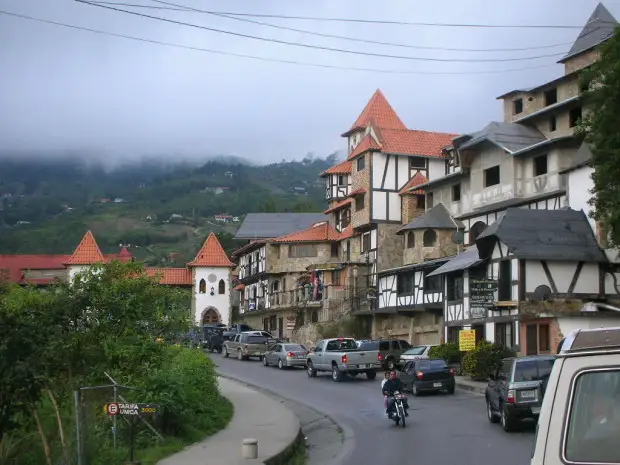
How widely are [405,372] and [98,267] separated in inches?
604

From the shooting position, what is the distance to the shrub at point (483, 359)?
37.2 m

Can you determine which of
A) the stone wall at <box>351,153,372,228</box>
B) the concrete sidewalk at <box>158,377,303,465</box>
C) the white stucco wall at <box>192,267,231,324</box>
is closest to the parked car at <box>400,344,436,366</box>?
the concrete sidewalk at <box>158,377,303,465</box>

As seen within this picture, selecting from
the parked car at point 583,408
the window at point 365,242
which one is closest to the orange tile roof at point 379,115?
the window at point 365,242

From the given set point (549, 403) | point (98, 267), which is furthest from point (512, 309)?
point (549, 403)

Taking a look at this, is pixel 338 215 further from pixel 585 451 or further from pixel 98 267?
pixel 585 451

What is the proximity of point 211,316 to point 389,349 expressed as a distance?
49.4 metres

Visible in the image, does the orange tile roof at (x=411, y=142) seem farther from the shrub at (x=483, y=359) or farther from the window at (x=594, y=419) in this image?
the window at (x=594, y=419)

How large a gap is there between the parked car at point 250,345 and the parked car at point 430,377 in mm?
22144

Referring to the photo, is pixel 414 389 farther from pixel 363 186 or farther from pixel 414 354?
pixel 363 186

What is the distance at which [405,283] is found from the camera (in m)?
56.3

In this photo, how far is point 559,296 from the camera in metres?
39.5

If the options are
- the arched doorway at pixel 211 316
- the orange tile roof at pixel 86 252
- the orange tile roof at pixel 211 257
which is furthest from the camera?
the orange tile roof at pixel 211 257

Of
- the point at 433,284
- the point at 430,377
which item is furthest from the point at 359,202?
the point at 430,377

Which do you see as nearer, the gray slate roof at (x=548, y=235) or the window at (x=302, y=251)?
the gray slate roof at (x=548, y=235)
